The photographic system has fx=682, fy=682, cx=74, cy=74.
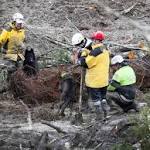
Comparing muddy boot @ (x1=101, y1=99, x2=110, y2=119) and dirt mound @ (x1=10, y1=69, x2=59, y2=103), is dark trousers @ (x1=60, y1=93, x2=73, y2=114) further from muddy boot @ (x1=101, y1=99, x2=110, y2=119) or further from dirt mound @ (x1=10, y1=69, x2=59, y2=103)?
muddy boot @ (x1=101, y1=99, x2=110, y2=119)

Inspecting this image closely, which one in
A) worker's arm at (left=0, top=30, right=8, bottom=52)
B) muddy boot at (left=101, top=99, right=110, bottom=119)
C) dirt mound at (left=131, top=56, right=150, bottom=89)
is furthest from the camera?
dirt mound at (left=131, top=56, right=150, bottom=89)

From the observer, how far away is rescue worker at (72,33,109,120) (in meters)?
13.2

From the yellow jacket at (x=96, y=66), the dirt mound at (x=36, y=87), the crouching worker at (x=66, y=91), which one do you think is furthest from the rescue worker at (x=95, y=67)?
the dirt mound at (x=36, y=87)

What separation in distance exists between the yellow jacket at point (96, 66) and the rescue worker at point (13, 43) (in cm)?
268

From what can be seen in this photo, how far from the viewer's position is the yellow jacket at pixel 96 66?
13148 mm

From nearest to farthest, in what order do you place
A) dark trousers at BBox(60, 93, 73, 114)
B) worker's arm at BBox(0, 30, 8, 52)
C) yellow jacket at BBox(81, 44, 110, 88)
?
yellow jacket at BBox(81, 44, 110, 88), dark trousers at BBox(60, 93, 73, 114), worker's arm at BBox(0, 30, 8, 52)

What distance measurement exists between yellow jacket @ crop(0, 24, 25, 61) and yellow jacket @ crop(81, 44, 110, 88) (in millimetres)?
2725

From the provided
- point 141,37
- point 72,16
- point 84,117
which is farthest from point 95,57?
point 72,16

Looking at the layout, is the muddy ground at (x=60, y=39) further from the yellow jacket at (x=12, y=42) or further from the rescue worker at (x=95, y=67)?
the yellow jacket at (x=12, y=42)

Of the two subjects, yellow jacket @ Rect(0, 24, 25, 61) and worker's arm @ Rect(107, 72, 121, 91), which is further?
yellow jacket @ Rect(0, 24, 25, 61)

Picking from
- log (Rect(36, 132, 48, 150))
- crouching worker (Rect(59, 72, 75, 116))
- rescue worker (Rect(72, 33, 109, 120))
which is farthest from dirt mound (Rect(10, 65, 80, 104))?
log (Rect(36, 132, 48, 150))

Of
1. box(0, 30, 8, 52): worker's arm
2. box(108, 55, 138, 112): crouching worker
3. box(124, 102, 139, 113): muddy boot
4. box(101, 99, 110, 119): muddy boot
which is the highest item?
box(0, 30, 8, 52): worker's arm

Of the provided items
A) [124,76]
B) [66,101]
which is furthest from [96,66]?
[66,101]

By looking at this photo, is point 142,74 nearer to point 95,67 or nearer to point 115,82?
point 115,82
